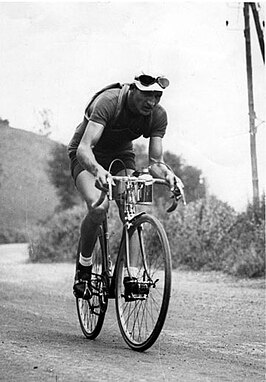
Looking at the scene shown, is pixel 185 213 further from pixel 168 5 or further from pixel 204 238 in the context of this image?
pixel 168 5

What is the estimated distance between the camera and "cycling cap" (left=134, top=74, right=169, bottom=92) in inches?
196

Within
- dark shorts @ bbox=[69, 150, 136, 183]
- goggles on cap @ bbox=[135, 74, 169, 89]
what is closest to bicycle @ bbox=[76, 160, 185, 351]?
dark shorts @ bbox=[69, 150, 136, 183]

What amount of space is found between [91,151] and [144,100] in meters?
0.46

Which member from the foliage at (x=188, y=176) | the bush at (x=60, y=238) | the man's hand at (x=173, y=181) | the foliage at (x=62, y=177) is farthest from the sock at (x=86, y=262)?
the foliage at (x=188, y=176)

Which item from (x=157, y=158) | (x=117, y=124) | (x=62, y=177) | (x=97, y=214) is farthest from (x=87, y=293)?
(x=62, y=177)

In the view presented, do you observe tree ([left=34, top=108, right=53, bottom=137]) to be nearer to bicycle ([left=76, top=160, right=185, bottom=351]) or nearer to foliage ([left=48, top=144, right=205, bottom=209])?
foliage ([left=48, top=144, right=205, bottom=209])

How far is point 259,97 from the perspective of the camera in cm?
962

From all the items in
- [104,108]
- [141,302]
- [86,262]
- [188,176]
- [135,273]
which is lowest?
[141,302]

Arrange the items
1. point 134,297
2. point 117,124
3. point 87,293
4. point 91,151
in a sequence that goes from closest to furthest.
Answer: point 134,297, point 91,151, point 117,124, point 87,293

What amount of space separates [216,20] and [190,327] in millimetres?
3500

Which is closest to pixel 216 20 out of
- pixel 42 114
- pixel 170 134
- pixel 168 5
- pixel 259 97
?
pixel 168 5

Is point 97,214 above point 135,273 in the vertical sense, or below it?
above

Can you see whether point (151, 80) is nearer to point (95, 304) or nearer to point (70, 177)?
point (95, 304)

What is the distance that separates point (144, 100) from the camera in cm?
505
